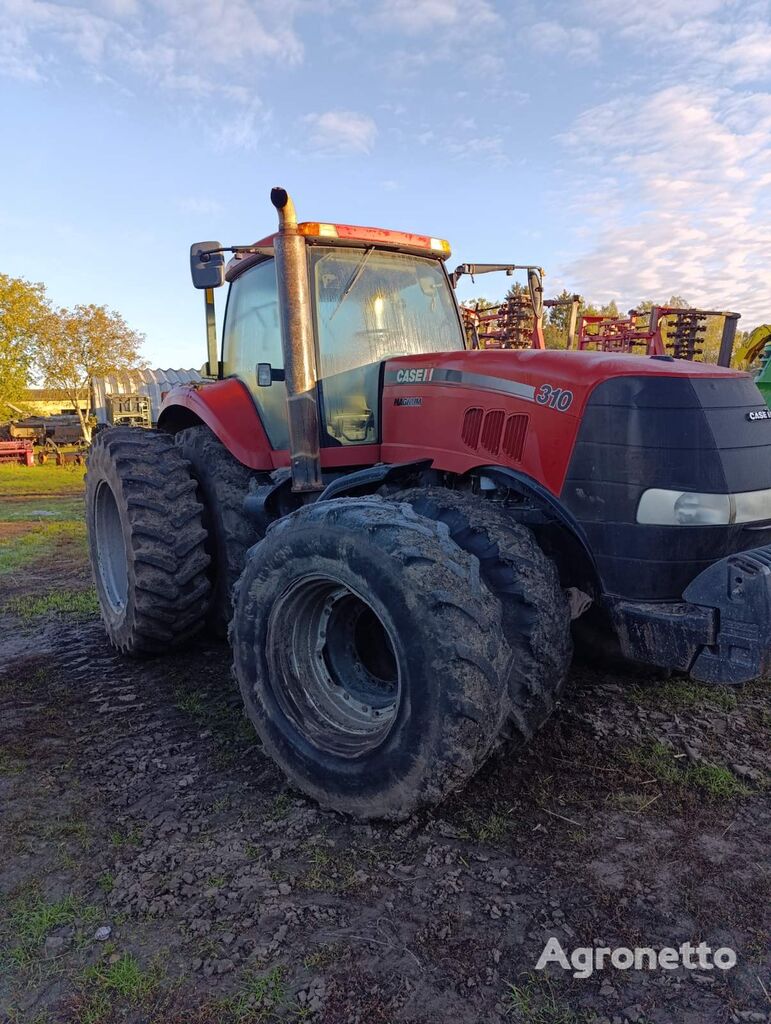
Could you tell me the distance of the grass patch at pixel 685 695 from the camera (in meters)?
3.59

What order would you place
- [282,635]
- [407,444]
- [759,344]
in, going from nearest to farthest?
[282,635] → [407,444] → [759,344]

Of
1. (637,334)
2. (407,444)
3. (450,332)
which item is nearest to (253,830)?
(407,444)

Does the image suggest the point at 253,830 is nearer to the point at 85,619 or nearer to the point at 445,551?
the point at 445,551

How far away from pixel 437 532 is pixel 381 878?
3.82ft

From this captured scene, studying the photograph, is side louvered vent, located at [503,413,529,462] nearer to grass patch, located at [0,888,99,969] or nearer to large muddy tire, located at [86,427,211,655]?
large muddy tire, located at [86,427,211,655]

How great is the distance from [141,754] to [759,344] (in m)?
10.0

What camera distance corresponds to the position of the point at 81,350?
31516 millimetres

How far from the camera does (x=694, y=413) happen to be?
2678 mm

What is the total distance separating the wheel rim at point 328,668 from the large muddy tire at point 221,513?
4.14ft

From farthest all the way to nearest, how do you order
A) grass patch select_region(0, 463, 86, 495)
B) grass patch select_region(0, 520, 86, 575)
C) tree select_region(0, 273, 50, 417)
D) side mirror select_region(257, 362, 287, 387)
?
Answer: tree select_region(0, 273, 50, 417) < grass patch select_region(0, 463, 86, 495) < grass patch select_region(0, 520, 86, 575) < side mirror select_region(257, 362, 287, 387)

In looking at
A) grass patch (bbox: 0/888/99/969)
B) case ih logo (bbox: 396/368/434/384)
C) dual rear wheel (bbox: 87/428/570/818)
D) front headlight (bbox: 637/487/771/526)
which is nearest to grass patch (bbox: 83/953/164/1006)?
grass patch (bbox: 0/888/99/969)

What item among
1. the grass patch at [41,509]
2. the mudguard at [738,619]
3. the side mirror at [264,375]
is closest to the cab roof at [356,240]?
the side mirror at [264,375]

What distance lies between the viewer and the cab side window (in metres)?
4.14

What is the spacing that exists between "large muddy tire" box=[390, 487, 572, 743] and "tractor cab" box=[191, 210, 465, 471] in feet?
3.99
